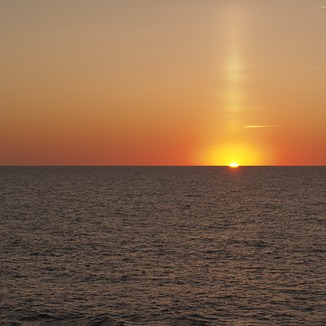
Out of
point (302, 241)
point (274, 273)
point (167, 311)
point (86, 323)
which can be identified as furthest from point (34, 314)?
point (302, 241)

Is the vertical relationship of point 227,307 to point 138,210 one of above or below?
below

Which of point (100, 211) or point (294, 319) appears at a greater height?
point (100, 211)

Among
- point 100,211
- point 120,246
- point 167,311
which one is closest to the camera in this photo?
point 167,311

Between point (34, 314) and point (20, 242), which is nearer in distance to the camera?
point (34, 314)

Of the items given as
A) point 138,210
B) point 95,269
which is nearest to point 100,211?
point 138,210

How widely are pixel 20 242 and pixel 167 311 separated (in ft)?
105

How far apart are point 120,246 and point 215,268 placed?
50.2ft

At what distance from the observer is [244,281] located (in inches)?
1786

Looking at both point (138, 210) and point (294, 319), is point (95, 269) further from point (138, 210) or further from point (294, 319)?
point (138, 210)

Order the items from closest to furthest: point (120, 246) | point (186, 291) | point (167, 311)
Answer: point (167, 311), point (186, 291), point (120, 246)

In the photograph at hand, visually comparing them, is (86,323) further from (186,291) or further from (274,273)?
(274,273)

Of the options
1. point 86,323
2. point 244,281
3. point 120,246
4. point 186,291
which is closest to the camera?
point 86,323

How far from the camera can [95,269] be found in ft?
163

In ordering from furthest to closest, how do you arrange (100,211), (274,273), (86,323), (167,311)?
(100,211)
(274,273)
(167,311)
(86,323)
